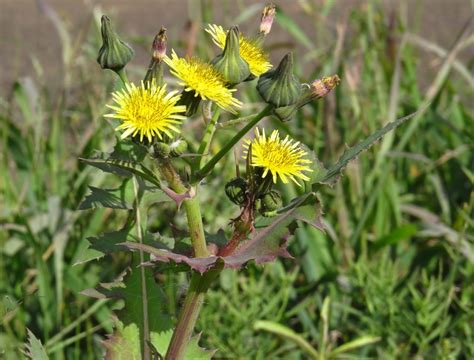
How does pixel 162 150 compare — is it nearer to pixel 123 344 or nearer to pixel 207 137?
pixel 207 137

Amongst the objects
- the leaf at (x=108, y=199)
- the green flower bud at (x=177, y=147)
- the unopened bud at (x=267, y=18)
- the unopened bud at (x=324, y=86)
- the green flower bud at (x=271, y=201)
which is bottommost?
the green flower bud at (x=271, y=201)

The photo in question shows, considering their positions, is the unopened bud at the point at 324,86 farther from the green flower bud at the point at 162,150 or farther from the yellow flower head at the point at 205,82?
the green flower bud at the point at 162,150

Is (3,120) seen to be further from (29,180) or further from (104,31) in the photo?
(104,31)

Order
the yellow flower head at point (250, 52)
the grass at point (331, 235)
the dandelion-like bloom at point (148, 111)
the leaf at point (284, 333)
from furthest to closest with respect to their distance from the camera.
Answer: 1. the grass at point (331, 235)
2. the leaf at point (284, 333)
3. the yellow flower head at point (250, 52)
4. the dandelion-like bloom at point (148, 111)

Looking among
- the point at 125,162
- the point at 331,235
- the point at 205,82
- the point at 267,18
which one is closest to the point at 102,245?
the point at 125,162

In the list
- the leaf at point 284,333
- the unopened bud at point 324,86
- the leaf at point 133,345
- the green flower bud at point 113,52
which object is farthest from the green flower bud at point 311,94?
the leaf at point 284,333

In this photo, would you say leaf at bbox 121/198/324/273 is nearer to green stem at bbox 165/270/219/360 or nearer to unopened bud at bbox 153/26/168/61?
green stem at bbox 165/270/219/360

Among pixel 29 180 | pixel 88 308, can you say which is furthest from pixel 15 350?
pixel 29 180
